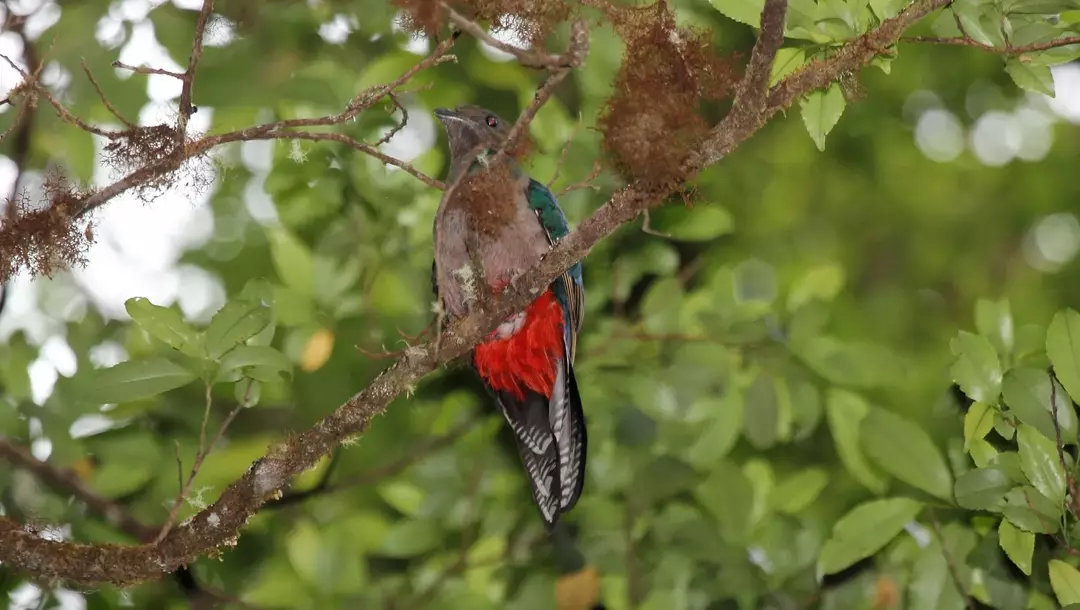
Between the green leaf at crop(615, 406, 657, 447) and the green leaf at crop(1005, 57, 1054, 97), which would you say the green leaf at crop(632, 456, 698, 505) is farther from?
the green leaf at crop(1005, 57, 1054, 97)

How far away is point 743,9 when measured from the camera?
3389 mm

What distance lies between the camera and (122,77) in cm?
492

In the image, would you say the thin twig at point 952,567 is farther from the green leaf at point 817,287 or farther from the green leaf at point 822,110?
the green leaf at point 822,110

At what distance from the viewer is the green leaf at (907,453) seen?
166 inches

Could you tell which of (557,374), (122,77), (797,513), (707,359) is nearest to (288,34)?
(122,77)

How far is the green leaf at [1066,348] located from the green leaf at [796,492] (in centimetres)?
159

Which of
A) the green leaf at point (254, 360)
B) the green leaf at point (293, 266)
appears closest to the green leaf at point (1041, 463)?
the green leaf at point (254, 360)

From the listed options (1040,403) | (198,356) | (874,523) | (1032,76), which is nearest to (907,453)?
Result: (874,523)

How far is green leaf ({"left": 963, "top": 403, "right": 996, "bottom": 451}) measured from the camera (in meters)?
3.90

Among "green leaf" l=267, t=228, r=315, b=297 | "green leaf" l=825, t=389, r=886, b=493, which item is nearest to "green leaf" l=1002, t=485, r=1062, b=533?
"green leaf" l=825, t=389, r=886, b=493

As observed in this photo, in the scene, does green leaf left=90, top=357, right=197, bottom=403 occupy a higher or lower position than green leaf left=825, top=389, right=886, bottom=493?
higher

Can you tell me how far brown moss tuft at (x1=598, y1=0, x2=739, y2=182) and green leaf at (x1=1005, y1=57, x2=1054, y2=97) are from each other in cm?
110

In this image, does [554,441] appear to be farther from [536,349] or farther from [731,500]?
[731,500]

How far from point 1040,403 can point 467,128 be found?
2.99m
